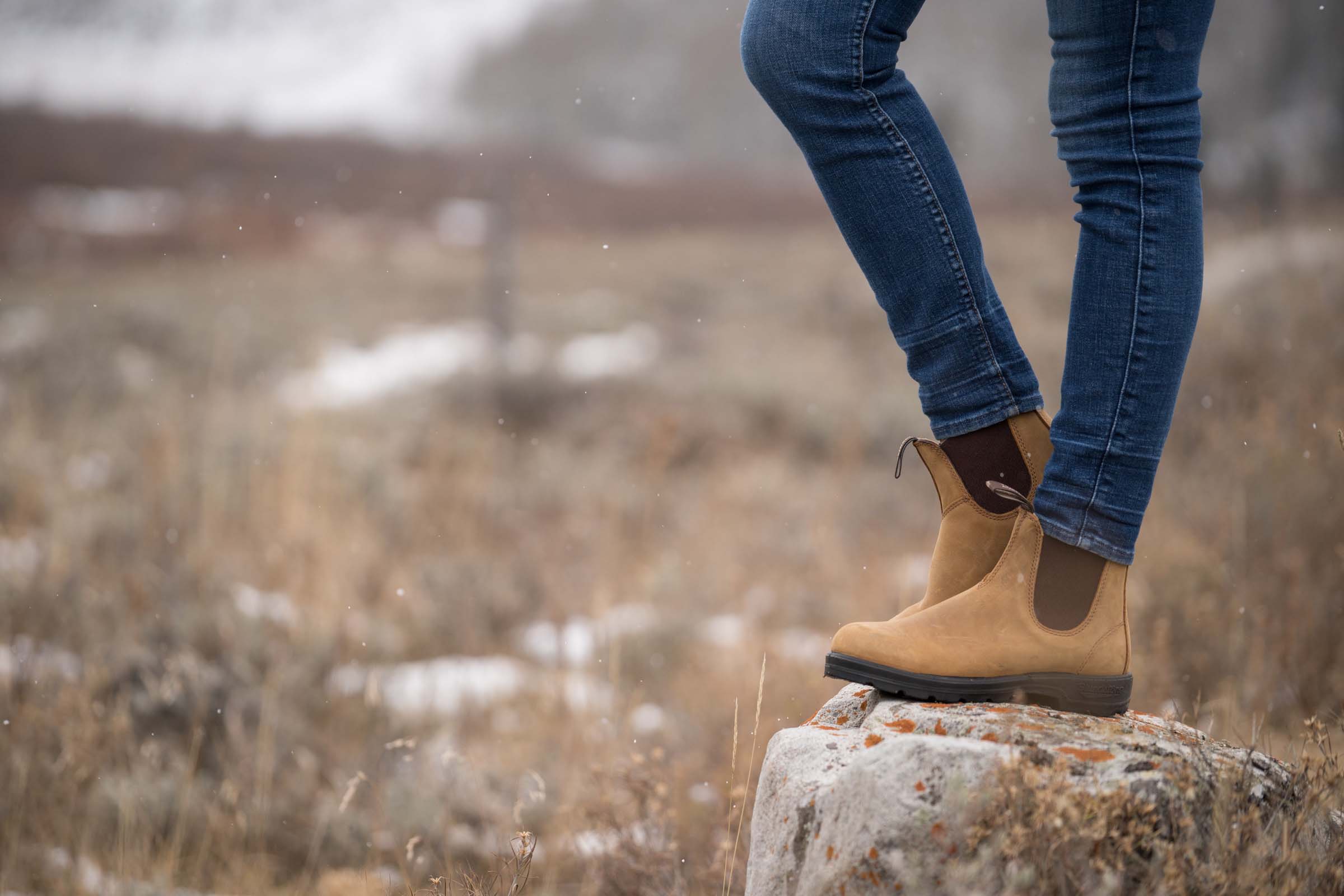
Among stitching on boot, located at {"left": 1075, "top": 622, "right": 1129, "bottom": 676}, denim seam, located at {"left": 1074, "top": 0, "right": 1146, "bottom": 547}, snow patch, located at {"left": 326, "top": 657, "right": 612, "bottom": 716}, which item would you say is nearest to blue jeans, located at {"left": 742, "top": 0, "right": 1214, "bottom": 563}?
denim seam, located at {"left": 1074, "top": 0, "right": 1146, "bottom": 547}

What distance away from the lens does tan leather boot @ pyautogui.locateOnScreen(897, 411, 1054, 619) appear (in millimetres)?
1144

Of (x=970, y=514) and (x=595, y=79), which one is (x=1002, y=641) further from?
(x=595, y=79)

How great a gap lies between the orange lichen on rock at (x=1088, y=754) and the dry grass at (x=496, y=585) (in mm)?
408

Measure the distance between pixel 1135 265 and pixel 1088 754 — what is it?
0.62 m

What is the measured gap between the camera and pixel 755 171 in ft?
70.7

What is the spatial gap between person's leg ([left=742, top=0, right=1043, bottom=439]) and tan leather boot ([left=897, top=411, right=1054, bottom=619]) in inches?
1.9

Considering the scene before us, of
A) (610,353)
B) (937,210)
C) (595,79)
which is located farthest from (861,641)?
(595,79)

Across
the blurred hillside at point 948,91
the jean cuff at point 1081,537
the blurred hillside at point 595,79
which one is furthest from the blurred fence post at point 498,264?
the jean cuff at point 1081,537

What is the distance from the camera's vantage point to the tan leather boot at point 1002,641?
3.69 ft

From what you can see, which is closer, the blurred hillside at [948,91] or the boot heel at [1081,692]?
the boot heel at [1081,692]

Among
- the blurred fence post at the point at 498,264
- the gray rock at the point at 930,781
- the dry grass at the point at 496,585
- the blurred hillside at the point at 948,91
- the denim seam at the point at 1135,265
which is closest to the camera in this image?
the gray rock at the point at 930,781

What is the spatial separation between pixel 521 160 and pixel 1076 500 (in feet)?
53.7

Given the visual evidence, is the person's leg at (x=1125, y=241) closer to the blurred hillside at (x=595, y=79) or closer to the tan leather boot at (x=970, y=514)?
the tan leather boot at (x=970, y=514)

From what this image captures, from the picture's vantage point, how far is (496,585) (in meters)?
4.00
